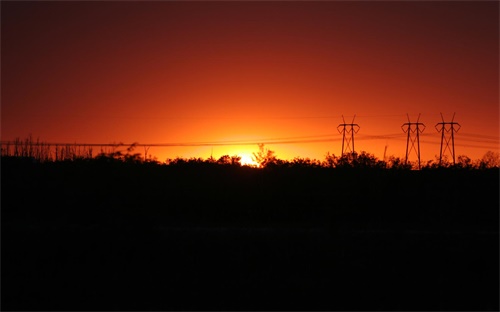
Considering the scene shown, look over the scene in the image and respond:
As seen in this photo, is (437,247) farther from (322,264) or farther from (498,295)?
(322,264)

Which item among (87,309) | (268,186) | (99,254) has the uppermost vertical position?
(268,186)

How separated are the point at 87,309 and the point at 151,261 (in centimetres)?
346

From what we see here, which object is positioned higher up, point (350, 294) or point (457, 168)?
point (457, 168)

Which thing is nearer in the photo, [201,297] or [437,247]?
[201,297]

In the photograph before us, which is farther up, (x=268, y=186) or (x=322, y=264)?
(x=268, y=186)

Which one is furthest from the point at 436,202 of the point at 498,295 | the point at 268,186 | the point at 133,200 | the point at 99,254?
the point at 99,254

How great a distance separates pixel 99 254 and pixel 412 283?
12.2 m

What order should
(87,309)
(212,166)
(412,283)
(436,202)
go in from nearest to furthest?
(87,309)
(412,283)
(436,202)
(212,166)

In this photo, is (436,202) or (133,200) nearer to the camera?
(133,200)

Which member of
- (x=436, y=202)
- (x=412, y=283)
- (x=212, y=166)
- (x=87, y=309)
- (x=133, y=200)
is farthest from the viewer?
(x=212, y=166)

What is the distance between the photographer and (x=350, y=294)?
2714 cm

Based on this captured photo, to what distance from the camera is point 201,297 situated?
26.5 m

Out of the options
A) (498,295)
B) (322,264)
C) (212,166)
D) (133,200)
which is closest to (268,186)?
(212,166)

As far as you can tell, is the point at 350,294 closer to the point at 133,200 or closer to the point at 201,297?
the point at 201,297
